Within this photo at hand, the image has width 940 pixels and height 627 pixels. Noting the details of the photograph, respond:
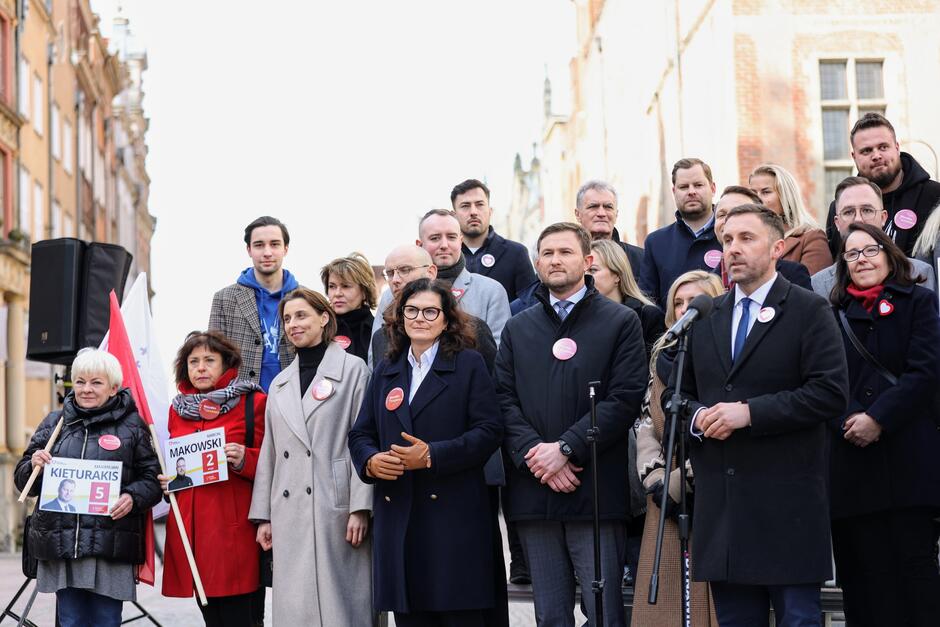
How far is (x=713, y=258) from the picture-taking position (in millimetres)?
8500

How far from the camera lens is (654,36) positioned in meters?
30.3

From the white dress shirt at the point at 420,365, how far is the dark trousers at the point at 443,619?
1161mm

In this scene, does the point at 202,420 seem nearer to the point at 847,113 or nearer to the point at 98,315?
the point at 98,315

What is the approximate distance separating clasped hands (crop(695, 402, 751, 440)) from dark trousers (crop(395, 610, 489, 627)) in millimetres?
1760

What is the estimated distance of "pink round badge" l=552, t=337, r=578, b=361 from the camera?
6863 mm

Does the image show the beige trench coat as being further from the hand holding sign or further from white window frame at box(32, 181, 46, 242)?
white window frame at box(32, 181, 46, 242)

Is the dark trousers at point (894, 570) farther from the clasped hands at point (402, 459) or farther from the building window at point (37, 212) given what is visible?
the building window at point (37, 212)

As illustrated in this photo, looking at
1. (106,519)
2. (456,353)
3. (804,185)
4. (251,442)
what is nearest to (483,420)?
(456,353)

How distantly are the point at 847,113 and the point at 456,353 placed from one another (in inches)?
684

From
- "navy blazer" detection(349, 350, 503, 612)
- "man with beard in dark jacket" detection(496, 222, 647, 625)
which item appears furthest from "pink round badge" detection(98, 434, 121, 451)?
"man with beard in dark jacket" detection(496, 222, 647, 625)

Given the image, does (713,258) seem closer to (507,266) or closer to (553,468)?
(507,266)

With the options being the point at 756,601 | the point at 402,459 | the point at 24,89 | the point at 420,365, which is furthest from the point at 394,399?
the point at 24,89

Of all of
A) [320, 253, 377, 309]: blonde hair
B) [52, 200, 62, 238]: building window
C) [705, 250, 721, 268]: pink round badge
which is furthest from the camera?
[52, 200, 62, 238]: building window

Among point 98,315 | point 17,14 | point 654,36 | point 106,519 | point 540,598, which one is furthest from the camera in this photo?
point 654,36
